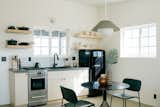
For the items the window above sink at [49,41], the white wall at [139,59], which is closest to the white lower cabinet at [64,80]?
the window above sink at [49,41]

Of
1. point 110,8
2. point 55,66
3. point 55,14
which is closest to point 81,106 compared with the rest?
point 55,66

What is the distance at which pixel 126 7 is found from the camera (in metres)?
5.54

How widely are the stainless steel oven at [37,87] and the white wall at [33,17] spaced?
0.69 meters

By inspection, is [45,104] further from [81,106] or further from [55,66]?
[81,106]

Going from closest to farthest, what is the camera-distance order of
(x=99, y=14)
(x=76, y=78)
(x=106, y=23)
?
(x=106, y=23)
(x=76, y=78)
(x=99, y=14)

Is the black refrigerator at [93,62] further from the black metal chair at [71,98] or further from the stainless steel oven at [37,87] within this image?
the black metal chair at [71,98]

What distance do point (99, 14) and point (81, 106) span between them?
12.8ft

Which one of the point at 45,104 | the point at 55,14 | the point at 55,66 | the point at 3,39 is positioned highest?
the point at 55,14

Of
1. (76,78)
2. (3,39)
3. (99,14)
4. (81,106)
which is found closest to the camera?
(81,106)

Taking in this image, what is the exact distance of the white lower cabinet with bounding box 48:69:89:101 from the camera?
4863 millimetres

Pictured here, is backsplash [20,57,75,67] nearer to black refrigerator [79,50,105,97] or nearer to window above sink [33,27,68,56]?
window above sink [33,27,68,56]

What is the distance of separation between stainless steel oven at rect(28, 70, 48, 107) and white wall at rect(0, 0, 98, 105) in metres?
0.69

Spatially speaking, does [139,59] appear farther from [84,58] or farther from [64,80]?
[64,80]

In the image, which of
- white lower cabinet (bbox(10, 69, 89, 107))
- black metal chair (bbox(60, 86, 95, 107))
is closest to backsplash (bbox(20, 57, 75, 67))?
white lower cabinet (bbox(10, 69, 89, 107))
